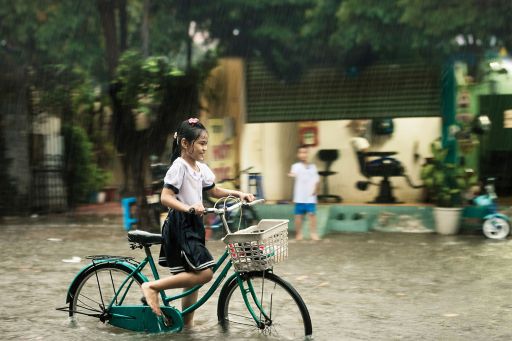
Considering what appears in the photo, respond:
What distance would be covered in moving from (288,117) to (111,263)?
8.41m

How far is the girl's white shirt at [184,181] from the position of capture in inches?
210

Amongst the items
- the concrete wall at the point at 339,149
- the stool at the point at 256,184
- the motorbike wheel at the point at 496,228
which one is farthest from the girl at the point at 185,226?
the concrete wall at the point at 339,149

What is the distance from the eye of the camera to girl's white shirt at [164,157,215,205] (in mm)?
5344

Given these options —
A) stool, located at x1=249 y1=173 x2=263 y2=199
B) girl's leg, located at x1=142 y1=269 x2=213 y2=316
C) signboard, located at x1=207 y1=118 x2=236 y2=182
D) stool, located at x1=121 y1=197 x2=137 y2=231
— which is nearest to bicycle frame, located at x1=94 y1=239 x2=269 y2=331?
girl's leg, located at x1=142 y1=269 x2=213 y2=316

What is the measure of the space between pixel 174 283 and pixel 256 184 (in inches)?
319

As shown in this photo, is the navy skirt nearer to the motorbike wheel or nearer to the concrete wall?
the motorbike wheel

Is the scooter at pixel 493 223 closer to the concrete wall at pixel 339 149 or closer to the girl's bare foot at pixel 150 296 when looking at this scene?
the concrete wall at pixel 339 149

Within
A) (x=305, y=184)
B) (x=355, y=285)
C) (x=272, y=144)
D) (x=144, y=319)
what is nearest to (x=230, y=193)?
(x=144, y=319)

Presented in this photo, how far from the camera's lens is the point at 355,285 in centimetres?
795

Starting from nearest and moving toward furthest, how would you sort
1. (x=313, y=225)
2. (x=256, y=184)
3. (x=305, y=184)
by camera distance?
1. (x=305, y=184)
2. (x=313, y=225)
3. (x=256, y=184)

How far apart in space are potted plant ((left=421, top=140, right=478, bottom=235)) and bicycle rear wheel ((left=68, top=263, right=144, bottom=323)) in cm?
714

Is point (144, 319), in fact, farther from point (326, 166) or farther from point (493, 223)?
point (326, 166)

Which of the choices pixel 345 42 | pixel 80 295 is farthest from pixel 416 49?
pixel 80 295

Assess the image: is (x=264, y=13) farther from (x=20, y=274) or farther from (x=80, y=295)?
(x=80, y=295)
